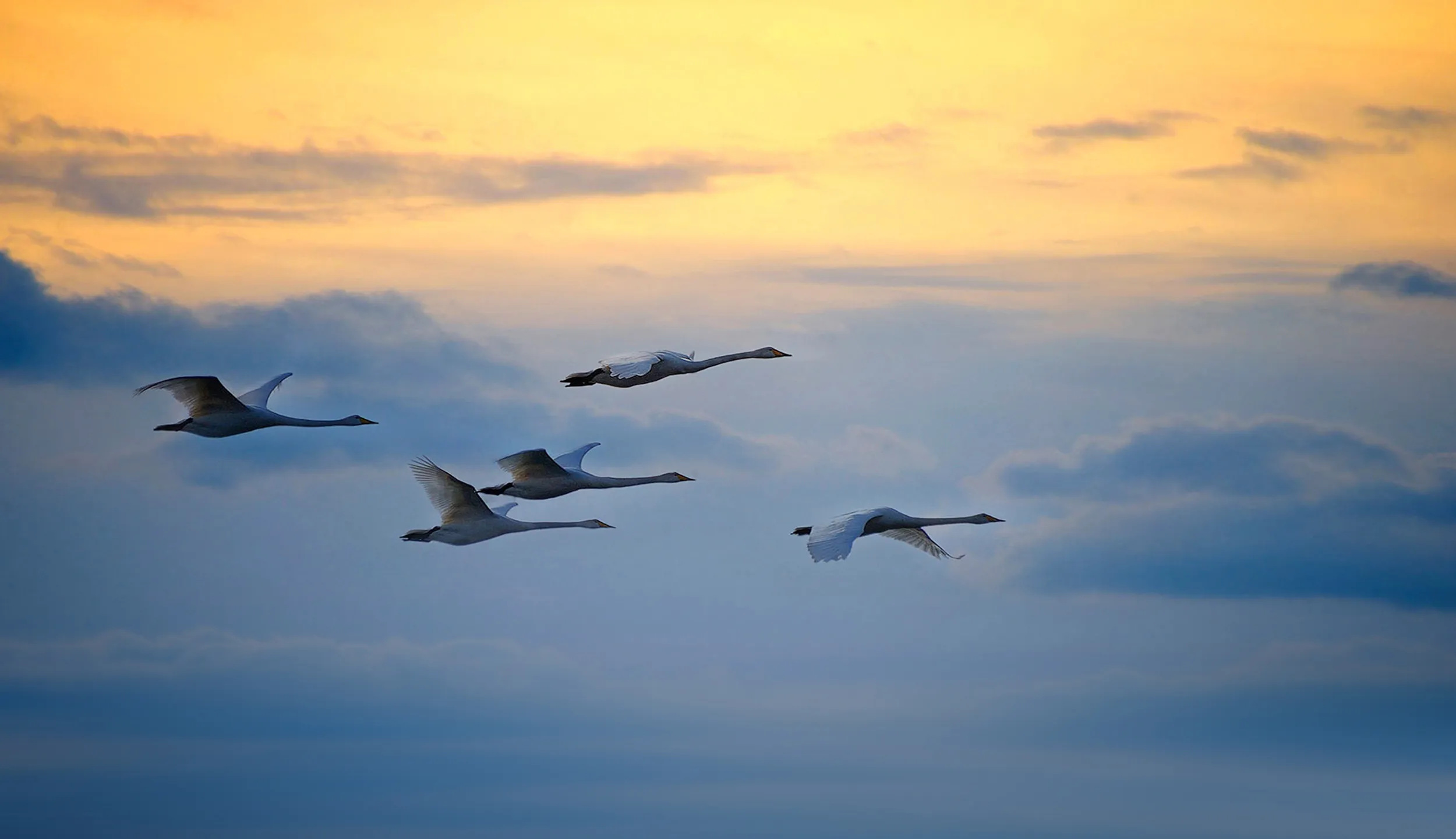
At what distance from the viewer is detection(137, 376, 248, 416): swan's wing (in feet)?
238

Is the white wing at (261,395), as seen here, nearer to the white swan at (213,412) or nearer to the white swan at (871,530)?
the white swan at (213,412)

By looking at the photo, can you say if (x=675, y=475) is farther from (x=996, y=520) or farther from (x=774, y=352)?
(x=996, y=520)

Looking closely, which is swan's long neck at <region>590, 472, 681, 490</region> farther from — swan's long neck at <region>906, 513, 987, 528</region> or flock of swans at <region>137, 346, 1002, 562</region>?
swan's long neck at <region>906, 513, 987, 528</region>

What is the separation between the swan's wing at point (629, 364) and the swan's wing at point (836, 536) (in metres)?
7.02

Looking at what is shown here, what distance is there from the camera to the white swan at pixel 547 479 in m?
73.6

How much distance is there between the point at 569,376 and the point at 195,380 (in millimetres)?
12795

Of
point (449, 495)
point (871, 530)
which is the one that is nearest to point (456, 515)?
point (449, 495)

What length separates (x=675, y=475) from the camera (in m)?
76.6

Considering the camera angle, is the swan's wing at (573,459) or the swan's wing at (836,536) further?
the swan's wing at (573,459)

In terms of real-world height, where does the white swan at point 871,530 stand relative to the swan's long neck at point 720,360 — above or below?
below

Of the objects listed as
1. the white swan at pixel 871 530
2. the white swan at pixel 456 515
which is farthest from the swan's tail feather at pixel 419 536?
the white swan at pixel 871 530

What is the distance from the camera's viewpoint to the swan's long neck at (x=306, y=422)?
76062 mm

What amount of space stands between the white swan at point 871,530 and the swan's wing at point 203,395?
2060 cm

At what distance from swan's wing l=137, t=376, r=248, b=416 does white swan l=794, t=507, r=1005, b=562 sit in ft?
67.6
